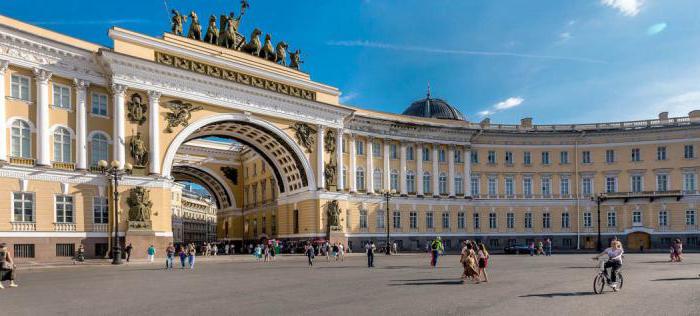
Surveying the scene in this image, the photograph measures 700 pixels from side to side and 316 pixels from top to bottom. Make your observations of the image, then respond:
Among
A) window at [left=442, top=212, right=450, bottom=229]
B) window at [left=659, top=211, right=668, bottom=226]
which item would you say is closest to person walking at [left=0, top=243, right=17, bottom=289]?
window at [left=442, top=212, right=450, bottom=229]

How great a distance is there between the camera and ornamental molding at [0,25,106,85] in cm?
3503

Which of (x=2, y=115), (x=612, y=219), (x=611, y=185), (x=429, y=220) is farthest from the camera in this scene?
(x=611, y=185)

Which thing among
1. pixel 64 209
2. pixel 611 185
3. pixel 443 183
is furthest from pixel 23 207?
pixel 611 185

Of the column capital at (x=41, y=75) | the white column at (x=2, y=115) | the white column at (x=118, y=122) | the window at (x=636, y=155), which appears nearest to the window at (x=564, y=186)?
the window at (x=636, y=155)

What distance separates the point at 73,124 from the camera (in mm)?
38562

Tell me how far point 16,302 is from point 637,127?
64907mm

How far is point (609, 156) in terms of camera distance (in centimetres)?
6544

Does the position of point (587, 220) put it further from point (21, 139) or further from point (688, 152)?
point (21, 139)

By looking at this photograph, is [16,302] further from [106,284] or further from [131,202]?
[131,202]

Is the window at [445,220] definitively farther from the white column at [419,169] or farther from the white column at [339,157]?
the white column at [339,157]


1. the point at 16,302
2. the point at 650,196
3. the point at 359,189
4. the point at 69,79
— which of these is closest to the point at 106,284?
the point at 16,302

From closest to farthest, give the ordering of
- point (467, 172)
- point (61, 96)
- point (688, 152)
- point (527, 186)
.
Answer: point (61, 96), point (688, 152), point (467, 172), point (527, 186)

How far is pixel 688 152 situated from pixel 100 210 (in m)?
60.5

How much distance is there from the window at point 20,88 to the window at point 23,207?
20.8 ft
